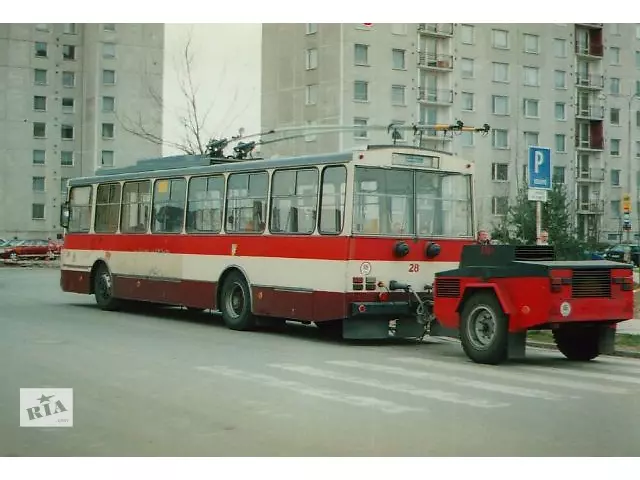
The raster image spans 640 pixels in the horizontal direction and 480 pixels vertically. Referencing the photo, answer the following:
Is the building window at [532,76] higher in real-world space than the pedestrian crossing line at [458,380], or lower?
higher

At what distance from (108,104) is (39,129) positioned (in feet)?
6.19

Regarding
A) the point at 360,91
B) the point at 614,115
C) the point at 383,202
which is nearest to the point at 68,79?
the point at 360,91

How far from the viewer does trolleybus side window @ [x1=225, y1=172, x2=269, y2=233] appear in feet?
57.0

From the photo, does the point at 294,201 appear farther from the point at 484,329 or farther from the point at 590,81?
the point at 590,81

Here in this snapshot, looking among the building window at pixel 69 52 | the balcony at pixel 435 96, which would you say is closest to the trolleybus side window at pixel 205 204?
the balcony at pixel 435 96

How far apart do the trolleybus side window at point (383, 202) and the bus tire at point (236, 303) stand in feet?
9.06

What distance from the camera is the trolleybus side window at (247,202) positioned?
17359 mm

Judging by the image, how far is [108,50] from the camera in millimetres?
11625

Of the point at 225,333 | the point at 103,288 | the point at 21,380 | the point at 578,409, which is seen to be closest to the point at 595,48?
the point at 578,409

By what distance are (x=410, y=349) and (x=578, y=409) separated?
5.44 metres

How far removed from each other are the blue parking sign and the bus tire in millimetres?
4780

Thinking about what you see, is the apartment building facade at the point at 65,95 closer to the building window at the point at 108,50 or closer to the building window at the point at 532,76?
the building window at the point at 108,50

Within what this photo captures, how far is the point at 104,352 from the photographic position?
14031mm

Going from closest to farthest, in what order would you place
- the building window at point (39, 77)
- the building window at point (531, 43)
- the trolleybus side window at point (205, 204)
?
the building window at point (531, 43) < the building window at point (39, 77) < the trolleybus side window at point (205, 204)
